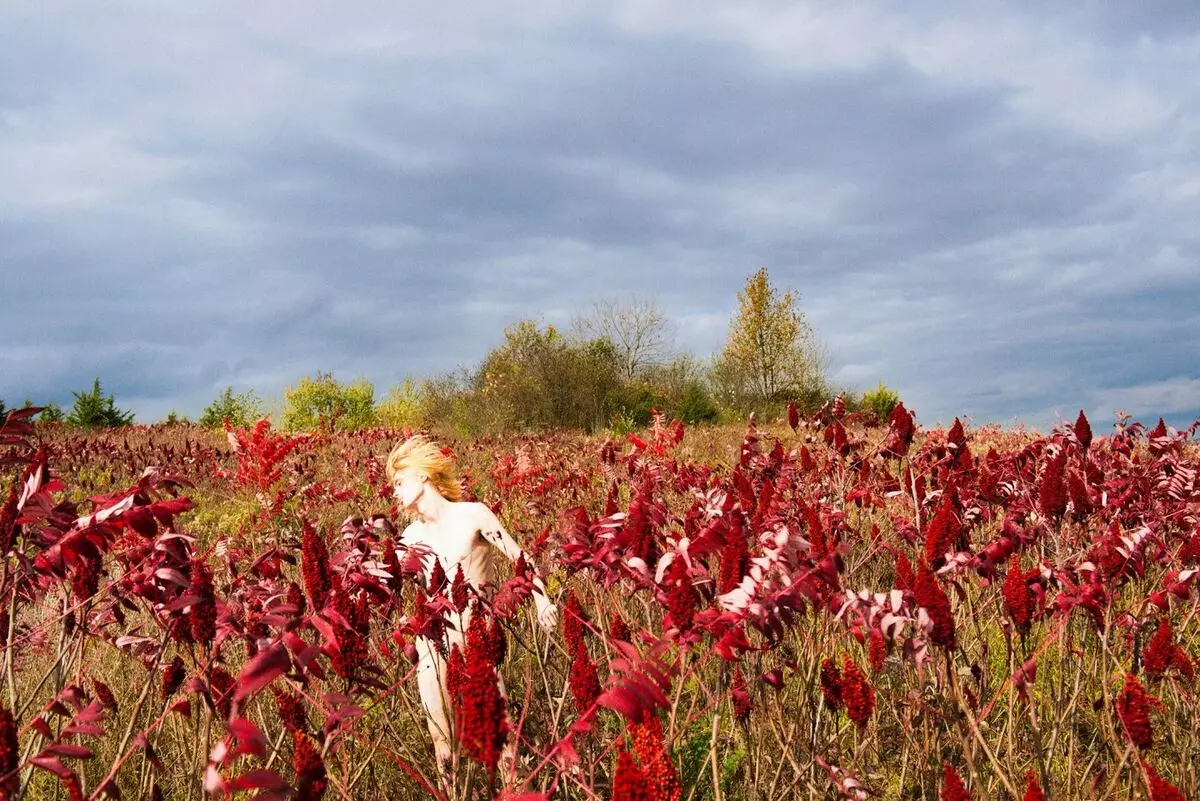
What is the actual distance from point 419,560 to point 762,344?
37.6 m

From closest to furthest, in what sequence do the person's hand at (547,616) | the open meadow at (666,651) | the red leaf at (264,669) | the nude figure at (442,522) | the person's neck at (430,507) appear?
1. the red leaf at (264,669)
2. the open meadow at (666,651)
3. the person's hand at (547,616)
4. the nude figure at (442,522)
5. the person's neck at (430,507)

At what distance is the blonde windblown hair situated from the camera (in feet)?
16.5

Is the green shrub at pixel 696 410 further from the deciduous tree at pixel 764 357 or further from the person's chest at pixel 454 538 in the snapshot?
the person's chest at pixel 454 538

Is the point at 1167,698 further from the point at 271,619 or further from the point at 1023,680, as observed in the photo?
the point at 271,619

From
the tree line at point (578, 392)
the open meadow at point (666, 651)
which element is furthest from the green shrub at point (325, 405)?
the open meadow at point (666, 651)

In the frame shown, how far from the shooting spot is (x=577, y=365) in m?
31.9

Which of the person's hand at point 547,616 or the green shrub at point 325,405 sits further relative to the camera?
the green shrub at point 325,405

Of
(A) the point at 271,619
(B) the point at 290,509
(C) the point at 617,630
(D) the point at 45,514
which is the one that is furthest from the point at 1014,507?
(B) the point at 290,509

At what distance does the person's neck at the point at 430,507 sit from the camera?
487 cm

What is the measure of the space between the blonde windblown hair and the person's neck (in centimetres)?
14

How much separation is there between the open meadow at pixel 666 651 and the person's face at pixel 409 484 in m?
0.45

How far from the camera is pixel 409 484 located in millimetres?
4969

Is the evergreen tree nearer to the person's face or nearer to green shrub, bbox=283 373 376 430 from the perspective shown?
green shrub, bbox=283 373 376 430

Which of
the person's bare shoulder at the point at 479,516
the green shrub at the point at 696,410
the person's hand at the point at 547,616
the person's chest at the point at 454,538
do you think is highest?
the green shrub at the point at 696,410
